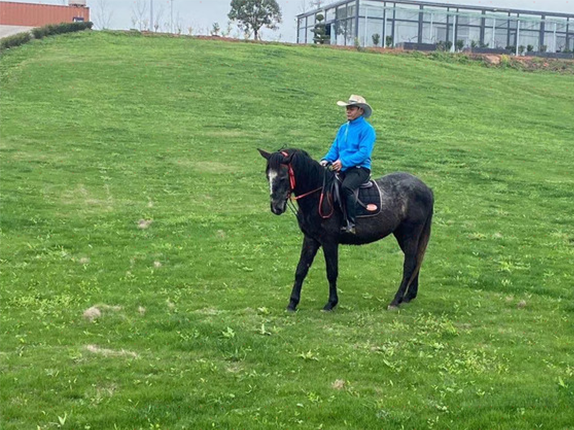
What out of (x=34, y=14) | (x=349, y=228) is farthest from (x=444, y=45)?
(x=349, y=228)

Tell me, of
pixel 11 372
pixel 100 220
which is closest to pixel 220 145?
pixel 100 220

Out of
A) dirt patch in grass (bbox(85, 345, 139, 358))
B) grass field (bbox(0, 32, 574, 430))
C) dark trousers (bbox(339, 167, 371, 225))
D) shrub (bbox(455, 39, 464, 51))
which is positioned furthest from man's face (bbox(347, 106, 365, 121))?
shrub (bbox(455, 39, 464, 51))

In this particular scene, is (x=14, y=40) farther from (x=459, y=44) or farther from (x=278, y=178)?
(x=278, y=178)

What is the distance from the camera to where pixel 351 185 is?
10023 millimetres

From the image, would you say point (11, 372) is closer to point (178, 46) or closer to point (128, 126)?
point (128, 126)

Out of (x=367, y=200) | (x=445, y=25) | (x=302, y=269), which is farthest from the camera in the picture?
(x=445, y=25)

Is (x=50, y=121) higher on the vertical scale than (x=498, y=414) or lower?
higher

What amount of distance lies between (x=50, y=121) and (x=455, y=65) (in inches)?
1385

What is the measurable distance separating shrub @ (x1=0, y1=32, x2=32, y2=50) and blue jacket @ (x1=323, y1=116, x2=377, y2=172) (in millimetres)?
39132

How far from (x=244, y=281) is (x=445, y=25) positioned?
59950 mm

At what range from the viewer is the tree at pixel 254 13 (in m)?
68.5

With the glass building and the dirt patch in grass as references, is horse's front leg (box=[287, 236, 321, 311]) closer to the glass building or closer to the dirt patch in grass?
the dirt patch in grass

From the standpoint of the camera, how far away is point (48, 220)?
16.1 metres

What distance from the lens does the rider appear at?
9.95 meters
